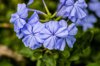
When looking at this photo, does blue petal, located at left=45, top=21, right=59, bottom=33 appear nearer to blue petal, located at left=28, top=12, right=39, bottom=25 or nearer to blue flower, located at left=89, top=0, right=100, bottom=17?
blue petal, located at left=28, top=12, right=39, bottom=25

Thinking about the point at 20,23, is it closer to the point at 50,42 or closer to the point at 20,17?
the point at 20,17

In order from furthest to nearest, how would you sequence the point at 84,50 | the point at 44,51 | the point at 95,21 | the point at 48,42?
the point at 95,21, the point at 84,50, the point at 44,51, the point at 48,42

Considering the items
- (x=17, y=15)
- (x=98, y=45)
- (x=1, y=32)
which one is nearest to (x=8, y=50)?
(x=1, y=32)

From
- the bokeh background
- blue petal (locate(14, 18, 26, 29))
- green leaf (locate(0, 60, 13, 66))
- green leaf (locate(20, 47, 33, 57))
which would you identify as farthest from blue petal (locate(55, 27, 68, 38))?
green leaf (locate(0, 60, 13, 66))

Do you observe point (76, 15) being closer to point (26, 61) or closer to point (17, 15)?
point (17, 15)

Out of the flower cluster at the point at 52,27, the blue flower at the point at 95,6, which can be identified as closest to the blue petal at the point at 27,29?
the flower cluster at the point at 52,27

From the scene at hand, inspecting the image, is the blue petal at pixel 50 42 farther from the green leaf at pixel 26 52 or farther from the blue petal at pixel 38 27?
the green leaf at pixel 26 52
